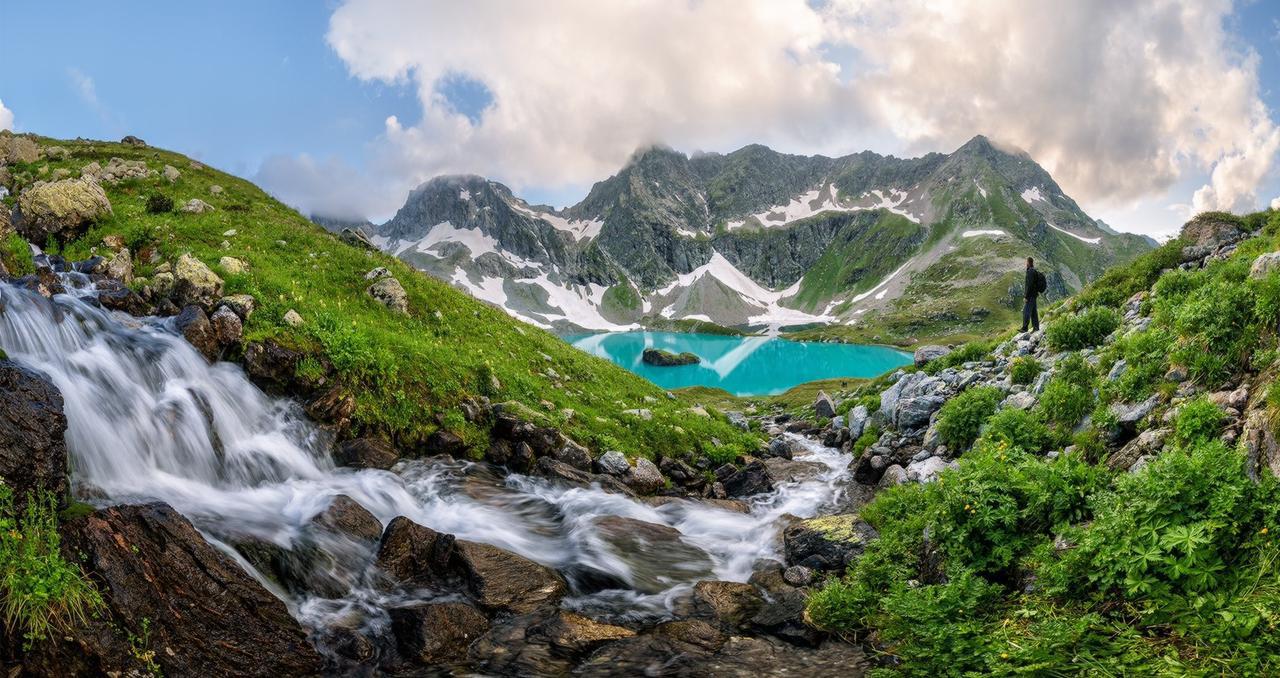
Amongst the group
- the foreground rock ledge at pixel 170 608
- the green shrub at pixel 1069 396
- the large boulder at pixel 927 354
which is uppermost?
the large boulder at pixel 927 354

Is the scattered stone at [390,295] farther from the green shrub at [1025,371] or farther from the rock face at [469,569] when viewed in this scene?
the green shrub at [1025,371]

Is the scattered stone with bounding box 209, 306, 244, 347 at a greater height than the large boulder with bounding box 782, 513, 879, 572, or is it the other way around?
the scattered stone with bounding box 209, 306, 244, 347

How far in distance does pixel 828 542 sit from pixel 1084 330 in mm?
12358

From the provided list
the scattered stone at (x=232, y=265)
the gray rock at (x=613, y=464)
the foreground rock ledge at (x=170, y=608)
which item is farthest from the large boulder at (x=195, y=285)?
the gray rock at (x=613, y=464)

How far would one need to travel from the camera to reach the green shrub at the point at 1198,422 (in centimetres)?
930

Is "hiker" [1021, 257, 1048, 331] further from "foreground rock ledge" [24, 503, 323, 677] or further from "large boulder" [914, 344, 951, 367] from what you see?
"foreground rock ledge" [24, 503, 323, 677]

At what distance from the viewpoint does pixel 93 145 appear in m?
37.1

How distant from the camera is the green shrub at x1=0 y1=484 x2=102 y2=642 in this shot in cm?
683

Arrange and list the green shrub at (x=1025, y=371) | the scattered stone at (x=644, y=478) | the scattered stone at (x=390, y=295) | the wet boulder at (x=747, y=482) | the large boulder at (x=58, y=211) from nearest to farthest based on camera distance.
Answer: the scattered stone at (x=644, y=478), the green shrub at (x=1025, y=371), the large boulder at (x=58, y=211), the wet boulder at (x=747, y=482), the scattered stone at (x=390, y=295)

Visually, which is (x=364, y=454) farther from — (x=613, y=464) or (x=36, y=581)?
(x=36, y=581)

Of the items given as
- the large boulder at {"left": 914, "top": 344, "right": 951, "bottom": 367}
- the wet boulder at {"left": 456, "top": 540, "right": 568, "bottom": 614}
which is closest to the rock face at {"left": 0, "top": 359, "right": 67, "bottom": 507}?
the wet boulder at {"left": 456, "top": 540, "right": 568, "bottom": 614}

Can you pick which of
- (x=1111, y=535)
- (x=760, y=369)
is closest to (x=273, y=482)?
(x=1111, y=535)

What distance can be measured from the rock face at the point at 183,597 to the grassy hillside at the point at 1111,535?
9.06 m

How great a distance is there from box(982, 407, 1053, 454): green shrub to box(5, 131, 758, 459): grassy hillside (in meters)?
10.1
